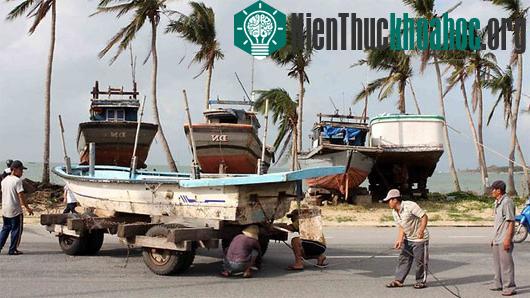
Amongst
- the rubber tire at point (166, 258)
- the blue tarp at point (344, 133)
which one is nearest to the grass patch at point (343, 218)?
the blue tarp at point (344, 133)

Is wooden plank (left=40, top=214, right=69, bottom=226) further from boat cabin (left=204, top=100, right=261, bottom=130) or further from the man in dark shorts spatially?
boat cabin (left=204, top=100, right=261, bottom=130)

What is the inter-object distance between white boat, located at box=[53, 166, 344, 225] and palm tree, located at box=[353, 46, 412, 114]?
75.1ft

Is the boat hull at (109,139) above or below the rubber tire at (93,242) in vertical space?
above

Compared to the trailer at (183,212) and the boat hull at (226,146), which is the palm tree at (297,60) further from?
the trailer at (183,212)

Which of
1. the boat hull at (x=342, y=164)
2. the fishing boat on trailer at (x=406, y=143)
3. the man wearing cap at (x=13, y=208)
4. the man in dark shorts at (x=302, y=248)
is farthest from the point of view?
the boat hull at (x=342, y=164)

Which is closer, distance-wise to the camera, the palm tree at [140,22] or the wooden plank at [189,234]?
the wooden plank at [189,234]

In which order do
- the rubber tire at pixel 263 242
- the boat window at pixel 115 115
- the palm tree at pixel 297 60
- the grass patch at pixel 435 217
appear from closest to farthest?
the rubber tire at pixel 263 242 → the grass patch at pixel 435 217 → the boat window at pixel 115 115 → the palm tree at pixel 297 60

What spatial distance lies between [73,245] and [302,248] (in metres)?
4.09

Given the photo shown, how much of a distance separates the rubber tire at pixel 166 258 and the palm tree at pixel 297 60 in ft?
61.5

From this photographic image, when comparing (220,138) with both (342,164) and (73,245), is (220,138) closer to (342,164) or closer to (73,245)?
(342,164)

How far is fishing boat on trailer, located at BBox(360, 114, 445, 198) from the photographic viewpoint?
21.7 meters

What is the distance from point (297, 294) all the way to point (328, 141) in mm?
16021

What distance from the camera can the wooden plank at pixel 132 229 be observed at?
9.02m

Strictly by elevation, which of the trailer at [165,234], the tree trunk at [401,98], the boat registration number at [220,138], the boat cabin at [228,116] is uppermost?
the tree trunk at [401,98]
